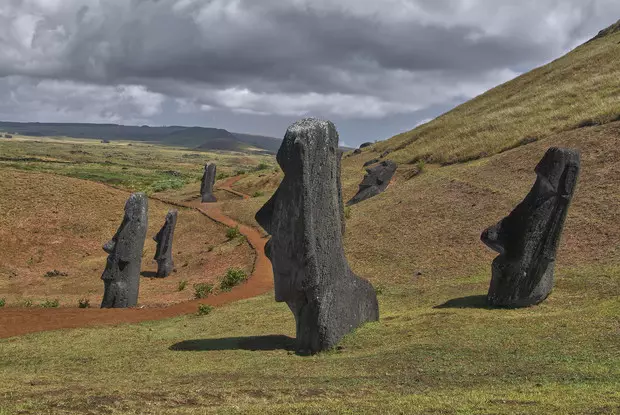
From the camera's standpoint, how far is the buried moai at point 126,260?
77.6 feet

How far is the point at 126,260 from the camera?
2372 centimetres

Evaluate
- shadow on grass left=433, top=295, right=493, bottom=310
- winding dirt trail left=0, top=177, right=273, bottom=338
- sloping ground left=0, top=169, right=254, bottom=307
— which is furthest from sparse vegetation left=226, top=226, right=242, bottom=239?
shadow on grass left=433, top=295, right=493, bottom=310

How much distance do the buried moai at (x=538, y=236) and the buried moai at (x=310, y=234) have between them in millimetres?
5320

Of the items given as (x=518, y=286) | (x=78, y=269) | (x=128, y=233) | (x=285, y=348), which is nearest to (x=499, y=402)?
(x=285, y=348)

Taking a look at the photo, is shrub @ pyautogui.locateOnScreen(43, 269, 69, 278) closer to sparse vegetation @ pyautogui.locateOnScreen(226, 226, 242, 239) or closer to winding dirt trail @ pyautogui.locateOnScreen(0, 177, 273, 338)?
sparse vegetation @ pyautogui.locateOnScreen(226, 226, 242, 239)

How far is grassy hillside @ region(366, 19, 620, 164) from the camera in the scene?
45.3 metres

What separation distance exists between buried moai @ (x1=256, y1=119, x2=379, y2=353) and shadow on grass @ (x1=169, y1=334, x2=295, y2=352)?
0.89 metres

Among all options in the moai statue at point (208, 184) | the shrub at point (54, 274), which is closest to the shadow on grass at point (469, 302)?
the shrub at point (54, 274)

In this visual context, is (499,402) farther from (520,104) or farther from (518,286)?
(520,104)

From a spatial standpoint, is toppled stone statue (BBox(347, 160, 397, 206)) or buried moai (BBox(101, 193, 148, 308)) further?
toppled stone statue (BBox(347, 160, 397, 206))

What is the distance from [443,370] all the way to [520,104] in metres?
58.1

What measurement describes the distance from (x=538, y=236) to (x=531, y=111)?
43745 mm

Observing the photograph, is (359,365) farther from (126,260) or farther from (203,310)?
(126,260)

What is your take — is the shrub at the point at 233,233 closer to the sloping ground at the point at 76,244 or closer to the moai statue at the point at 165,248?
the sloping ground at the point at 76,244
